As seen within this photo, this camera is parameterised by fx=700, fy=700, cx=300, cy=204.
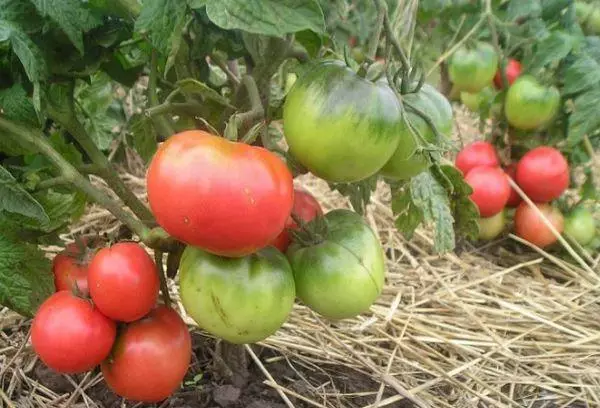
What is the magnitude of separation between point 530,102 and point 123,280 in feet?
4.16

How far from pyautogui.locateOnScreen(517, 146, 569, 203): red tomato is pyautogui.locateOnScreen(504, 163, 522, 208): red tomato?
0.04m

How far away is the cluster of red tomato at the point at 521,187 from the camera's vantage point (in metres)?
1.78

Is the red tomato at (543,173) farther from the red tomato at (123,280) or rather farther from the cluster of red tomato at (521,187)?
the red tomato at (123,280)

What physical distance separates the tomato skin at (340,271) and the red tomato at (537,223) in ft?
3.61

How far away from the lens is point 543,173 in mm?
1784

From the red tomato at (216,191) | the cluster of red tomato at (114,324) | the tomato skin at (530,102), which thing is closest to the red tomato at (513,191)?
the tomato skin at (530,102)

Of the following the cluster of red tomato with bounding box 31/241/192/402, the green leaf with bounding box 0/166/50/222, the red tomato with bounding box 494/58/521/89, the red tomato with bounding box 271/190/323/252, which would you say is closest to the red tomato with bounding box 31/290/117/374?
the cluster of red tomato with bounding box 31/241/192/402

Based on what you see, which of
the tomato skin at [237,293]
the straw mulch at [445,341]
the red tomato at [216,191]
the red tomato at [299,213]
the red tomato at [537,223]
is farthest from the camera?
the red tomato at [537,223]

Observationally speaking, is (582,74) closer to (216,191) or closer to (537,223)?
(537,223)

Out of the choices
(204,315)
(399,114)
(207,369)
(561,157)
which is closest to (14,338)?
(207,369)

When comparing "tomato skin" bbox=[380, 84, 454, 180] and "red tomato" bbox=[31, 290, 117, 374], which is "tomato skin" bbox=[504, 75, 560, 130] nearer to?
"tomato skin" bbox=[380, 84, 454, 180]

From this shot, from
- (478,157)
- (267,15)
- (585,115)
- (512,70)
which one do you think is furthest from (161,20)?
(512,70)

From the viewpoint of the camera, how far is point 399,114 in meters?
0.72

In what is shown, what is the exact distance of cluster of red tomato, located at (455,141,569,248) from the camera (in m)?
1.78
